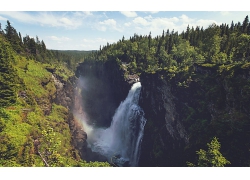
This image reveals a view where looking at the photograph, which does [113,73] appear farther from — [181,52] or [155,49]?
[181,52]

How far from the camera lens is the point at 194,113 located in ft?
100

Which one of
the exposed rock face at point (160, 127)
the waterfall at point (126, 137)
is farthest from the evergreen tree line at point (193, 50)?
the waterfall at point (126, 137)

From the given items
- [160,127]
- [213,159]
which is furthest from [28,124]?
[160,127]

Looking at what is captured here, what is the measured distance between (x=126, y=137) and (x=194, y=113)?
24620mm

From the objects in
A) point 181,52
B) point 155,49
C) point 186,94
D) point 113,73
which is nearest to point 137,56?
point 155,49

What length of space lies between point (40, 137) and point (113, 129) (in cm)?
3304

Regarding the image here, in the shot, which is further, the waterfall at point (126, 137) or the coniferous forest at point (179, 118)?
the waterfall at point (126, 137)

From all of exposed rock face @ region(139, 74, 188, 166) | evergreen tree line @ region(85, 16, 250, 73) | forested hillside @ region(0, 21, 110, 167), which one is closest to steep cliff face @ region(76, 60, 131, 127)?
evergreen tree line @ region(85, 16, 250, 73)

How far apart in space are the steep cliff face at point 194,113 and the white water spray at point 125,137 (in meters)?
2.63

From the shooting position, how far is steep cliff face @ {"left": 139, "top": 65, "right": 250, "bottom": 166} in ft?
73.0

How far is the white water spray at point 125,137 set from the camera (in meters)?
45.2

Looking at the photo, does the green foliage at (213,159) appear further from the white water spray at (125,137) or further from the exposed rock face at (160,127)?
the white water spray at (125,137)

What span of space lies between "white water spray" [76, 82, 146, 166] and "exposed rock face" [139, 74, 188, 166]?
2523mm

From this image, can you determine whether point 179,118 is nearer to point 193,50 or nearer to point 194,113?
point 194,113
